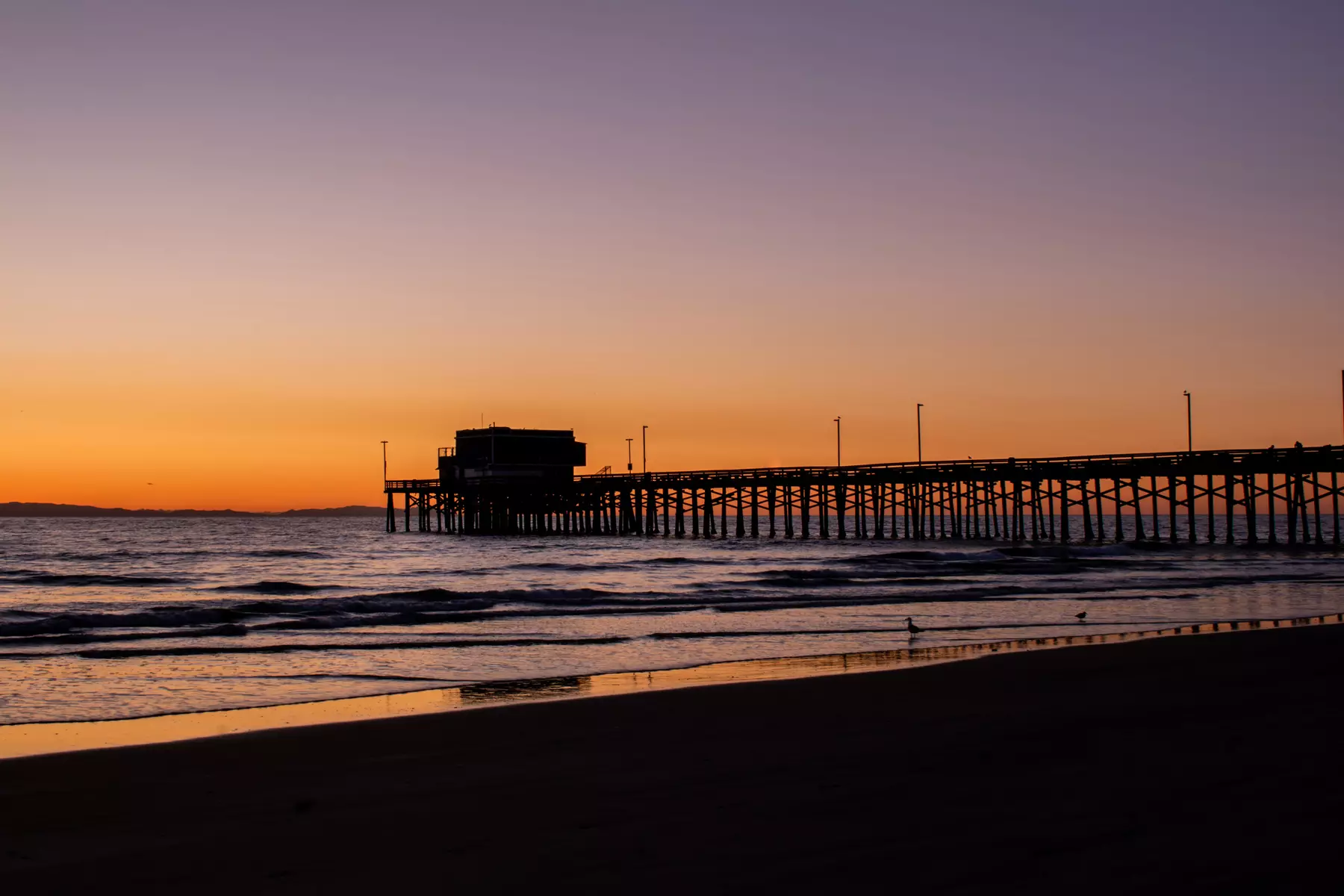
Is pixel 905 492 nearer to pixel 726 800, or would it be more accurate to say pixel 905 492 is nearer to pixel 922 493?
pixel 922 493

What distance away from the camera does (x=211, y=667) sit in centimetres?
1293

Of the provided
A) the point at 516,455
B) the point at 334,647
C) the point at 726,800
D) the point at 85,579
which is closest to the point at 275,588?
the point at 85,579

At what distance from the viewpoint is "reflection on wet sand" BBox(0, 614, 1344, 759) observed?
8516mm

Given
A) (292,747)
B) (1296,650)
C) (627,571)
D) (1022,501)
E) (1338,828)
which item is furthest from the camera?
(1022,501)

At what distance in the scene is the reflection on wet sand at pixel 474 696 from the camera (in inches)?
335

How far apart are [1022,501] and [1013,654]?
132 ft

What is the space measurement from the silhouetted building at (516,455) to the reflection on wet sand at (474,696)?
201 ft

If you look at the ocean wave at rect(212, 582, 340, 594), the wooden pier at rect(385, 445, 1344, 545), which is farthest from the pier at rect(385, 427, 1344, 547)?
the ocean wave at rect(212, 582, 340, 594)

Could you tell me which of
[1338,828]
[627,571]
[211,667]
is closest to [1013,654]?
[1338,828]

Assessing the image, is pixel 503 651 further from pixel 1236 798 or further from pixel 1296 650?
pixel 1236 798

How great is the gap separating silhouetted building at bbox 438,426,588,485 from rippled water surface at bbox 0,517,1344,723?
31.1 metres

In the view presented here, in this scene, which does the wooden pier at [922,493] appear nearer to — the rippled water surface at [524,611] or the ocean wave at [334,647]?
the rippled water surface at [524,611]

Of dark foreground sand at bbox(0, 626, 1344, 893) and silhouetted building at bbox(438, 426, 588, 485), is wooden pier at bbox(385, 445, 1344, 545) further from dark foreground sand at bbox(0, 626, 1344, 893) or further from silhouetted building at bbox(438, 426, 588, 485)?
dark foreground sand at bbox(0, 626, 1344, 893)

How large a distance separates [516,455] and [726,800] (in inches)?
2747
